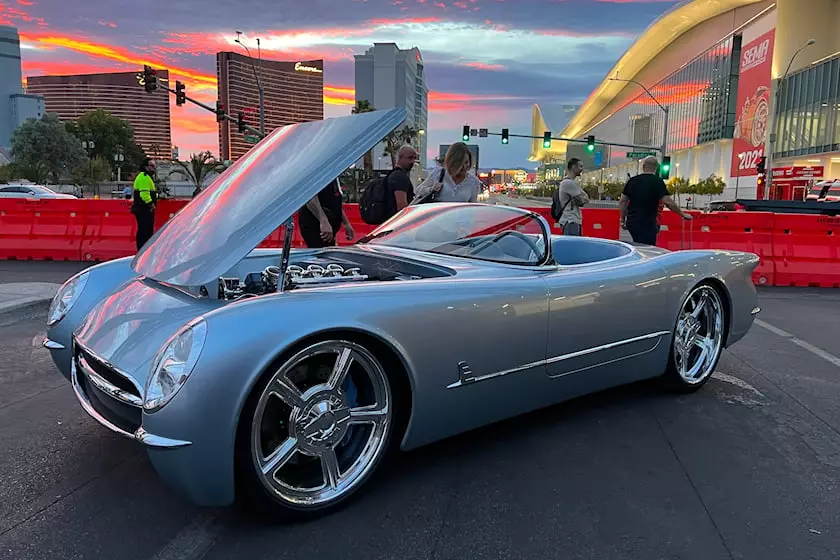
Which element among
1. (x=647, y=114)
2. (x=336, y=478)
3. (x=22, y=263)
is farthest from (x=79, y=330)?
(x=647, y=114)

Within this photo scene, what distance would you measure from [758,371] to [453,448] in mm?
2766

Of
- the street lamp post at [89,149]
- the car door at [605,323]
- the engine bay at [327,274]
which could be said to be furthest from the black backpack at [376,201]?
the street lamp post at [89,149]

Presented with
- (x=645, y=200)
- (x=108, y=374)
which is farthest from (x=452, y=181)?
(x=108, y=374)

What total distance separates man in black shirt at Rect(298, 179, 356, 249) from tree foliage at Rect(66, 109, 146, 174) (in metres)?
79.5

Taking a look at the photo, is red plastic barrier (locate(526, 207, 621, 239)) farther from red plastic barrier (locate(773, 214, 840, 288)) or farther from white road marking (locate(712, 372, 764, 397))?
white road marking (locate(712, 372, 764, 397))

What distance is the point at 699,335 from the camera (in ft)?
13.5

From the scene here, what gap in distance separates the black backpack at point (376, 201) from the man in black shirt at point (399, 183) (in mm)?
28

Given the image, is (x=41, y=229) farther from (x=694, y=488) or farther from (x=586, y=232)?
(x=694, y=488)

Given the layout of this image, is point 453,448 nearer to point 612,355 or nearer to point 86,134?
point 612,355

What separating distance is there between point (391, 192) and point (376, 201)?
0.16 metres

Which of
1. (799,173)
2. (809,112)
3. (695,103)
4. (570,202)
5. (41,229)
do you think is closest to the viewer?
(570,202)

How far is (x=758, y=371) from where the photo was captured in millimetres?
4602

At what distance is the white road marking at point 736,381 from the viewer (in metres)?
4.13

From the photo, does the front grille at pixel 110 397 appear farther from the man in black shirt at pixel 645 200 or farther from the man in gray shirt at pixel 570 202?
the man in black shirt at pixel 645 200
